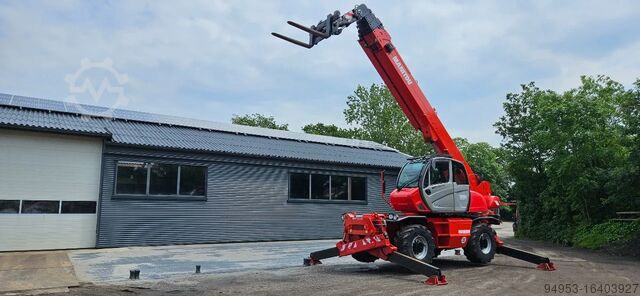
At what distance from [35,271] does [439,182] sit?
876 cm

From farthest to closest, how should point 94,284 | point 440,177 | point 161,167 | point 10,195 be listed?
point 161,167 < point 10,195 < point 440,177 < point 94,284

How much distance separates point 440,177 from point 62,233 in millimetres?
10705

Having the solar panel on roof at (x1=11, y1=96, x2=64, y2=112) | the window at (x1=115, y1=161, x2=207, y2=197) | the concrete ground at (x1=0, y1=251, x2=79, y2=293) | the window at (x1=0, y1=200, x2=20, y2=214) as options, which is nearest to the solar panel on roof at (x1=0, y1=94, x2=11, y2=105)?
the solar panel on roof at (x1=11, y1=96, x2=64, y2=112)

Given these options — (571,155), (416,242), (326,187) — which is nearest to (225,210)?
(326,187)

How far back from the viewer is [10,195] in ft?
45.1

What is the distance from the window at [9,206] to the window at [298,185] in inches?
356

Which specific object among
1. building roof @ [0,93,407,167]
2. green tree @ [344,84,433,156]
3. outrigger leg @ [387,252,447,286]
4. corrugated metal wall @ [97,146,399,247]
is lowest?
outrigger leg @ [387,252,447,286]

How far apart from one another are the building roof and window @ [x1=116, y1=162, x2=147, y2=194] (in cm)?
75

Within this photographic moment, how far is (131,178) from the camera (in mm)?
15672

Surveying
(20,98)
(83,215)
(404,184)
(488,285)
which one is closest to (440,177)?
(404,184)

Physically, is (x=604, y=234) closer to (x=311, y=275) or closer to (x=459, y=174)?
(x=459, y=174)

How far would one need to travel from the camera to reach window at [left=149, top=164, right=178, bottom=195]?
16047 mm

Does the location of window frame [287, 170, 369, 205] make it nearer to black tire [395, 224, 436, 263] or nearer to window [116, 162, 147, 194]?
window [116, 162, 147, 194]

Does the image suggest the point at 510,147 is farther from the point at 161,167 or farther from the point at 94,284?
the point at 94,284
